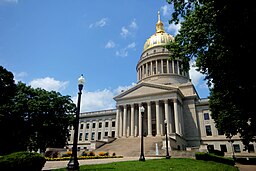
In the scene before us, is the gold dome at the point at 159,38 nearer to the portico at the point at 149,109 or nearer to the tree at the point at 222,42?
the portico at the point at 149,109

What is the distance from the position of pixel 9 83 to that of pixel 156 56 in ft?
142

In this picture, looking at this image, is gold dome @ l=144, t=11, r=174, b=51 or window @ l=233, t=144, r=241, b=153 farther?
gold dome @ l=144, t=11, r=174, b=51

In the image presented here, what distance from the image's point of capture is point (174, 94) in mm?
40781

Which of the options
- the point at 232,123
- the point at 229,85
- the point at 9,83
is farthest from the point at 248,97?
the point at 9,83

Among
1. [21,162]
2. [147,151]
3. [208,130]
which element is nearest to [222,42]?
[21,162]

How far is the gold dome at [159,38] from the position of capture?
62.8 m

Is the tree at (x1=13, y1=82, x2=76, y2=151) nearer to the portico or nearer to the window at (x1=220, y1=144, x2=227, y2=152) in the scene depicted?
the portico

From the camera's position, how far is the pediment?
42.1 m

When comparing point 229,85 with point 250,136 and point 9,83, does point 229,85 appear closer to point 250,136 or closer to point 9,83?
point 250,136

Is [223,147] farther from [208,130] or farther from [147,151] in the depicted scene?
[147,151]

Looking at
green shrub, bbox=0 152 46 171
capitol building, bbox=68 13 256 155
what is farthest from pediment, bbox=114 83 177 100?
green shrub, bbox=0 152 46 171

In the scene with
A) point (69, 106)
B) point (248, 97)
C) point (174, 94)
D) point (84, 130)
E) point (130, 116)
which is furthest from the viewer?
point (84, 130)

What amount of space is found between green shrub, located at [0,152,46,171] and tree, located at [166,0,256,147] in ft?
41.7

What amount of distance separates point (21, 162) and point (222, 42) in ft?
45.2
